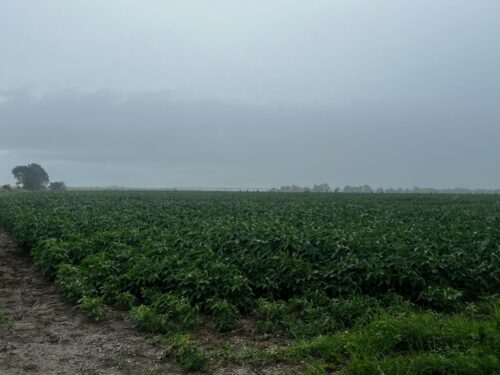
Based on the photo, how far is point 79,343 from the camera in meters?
6.24

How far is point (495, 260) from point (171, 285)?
5.64 m

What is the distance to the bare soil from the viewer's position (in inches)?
210

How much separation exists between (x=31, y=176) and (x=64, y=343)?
140615mm

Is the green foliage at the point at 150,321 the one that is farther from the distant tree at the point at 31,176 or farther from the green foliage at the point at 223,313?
the distant tree at the point at 31,176

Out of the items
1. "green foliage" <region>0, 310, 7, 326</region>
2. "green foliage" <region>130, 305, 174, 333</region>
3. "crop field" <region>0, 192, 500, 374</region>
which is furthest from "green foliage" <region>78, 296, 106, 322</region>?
"green foliage" <region>0, 310, 7, 326</region>

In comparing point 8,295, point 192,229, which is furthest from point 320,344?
point 192,229

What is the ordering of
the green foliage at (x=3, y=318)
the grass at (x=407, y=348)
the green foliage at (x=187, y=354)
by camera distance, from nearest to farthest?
the grass at (x=407, y=348), the green foliage at (x=187, y=354), the green foliage at (x=3, y=318)

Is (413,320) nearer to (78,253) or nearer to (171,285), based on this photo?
(171,285)

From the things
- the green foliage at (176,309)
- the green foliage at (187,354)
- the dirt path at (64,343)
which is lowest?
the dirt path at (64,343)

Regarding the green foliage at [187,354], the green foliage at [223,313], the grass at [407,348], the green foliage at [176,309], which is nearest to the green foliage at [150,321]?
the green foliage at [176,309]

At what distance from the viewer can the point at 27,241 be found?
44.8ft

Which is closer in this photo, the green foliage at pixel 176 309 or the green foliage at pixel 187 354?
the green foliage at pixel 187 354

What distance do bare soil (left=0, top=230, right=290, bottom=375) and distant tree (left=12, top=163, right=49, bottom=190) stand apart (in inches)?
5315

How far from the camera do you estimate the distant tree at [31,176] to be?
431 ft
